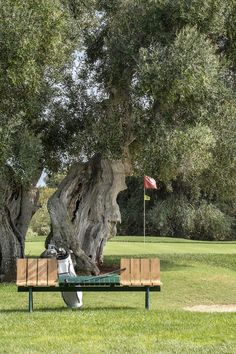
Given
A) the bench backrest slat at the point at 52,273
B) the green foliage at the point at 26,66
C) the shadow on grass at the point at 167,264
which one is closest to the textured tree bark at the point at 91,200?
the shadow on grass at the point at 167,264

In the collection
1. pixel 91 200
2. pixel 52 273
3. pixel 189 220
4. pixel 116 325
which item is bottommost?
pixel 116 325

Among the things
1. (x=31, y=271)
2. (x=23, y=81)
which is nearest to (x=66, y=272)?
(x=31, y=271)

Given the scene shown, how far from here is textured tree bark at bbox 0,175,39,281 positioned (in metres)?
18.9

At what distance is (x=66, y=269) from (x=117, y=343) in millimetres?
3924

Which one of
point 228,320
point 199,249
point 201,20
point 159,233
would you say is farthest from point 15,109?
point 159,233

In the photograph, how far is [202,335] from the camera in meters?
9.39

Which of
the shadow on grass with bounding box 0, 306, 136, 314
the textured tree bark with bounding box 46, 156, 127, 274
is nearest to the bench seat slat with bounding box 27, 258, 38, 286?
the shadow on grass with bounding box 0, 306, 136, 314

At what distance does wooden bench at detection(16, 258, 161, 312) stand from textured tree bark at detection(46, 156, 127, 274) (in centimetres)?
768

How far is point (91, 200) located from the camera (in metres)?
21.0

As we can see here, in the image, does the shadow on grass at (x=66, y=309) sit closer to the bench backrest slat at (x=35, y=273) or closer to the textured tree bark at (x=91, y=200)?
the bench backrest slat at (x=35, y=273)

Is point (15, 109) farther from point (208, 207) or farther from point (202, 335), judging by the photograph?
point (208, 207)

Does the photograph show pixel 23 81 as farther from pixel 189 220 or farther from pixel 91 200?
pixel 189 220

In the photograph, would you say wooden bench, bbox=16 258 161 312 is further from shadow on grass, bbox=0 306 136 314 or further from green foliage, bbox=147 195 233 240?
green foliage, bbox=147 195 233 240

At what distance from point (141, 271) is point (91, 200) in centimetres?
899
